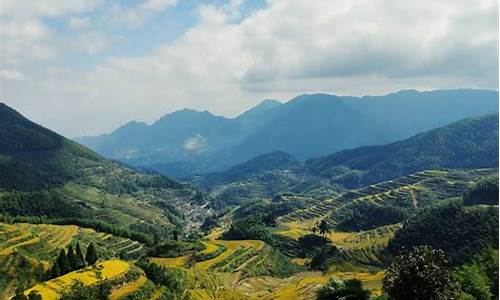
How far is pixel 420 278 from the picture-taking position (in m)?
54.3

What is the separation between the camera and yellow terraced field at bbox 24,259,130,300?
3529 inches

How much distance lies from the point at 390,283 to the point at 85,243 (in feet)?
468

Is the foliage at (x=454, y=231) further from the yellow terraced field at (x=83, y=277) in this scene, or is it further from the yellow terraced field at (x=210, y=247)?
the yellow terraced field at (x=83, y=277)

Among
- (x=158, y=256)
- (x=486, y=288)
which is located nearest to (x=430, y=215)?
(x=158, y=256)

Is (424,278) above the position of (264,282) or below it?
above

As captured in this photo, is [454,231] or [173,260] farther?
[454,231]

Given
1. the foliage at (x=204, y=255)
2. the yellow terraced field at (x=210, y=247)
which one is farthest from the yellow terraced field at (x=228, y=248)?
the yellow terraced field at (x=210, y=247)

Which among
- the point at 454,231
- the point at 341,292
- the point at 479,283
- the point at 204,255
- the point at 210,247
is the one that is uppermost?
the point at 479,283

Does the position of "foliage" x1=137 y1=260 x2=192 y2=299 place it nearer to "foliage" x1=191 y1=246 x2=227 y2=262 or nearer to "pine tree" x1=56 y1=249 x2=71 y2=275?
"pine tree" x1=56 y1=249 x2=71 y2=275

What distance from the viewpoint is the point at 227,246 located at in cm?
17912

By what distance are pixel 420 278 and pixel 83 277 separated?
6686 centimetres

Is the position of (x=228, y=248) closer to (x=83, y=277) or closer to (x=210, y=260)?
(x=210, y=260)

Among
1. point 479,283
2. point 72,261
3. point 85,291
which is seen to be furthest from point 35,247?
point 479,283

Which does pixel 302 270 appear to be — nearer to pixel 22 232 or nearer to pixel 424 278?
pixel 22 232
